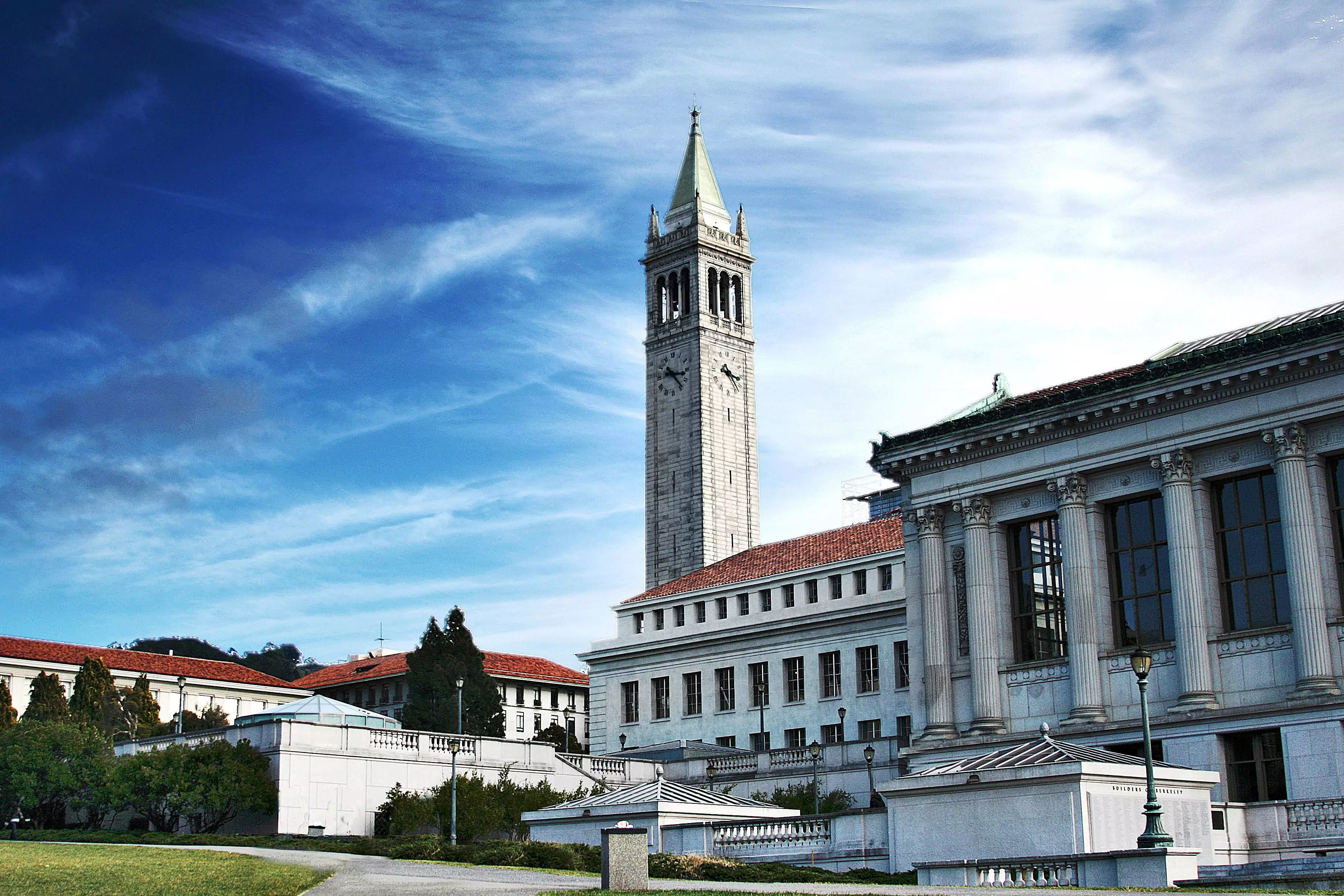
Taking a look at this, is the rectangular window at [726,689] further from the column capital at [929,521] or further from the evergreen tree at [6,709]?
the evergreen tree at [6,709]

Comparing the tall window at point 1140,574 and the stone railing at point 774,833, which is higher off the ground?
the tall window at point 1140,574

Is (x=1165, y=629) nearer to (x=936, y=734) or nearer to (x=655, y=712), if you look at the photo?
(x=936, y=734)

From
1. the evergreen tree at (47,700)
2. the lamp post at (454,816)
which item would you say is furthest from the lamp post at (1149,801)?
the evergreen tree at (47,700)

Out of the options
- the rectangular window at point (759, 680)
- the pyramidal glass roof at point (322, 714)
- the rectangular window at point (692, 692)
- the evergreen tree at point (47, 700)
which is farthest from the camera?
the rectangular window at point (692, 692)

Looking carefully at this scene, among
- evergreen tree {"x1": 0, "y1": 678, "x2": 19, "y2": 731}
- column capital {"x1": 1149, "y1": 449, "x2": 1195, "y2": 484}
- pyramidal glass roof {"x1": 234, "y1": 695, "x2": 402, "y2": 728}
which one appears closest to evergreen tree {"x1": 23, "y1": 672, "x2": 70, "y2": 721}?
evergreen tree {"x1": 0, "y1": 678, "x2": 19, "y2": 731}

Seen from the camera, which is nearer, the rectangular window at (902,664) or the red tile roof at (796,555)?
the rectangular window at (902,664)

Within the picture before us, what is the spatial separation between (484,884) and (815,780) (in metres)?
29.4

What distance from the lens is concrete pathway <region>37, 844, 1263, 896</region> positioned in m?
25.1

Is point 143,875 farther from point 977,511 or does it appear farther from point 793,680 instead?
point 793,680

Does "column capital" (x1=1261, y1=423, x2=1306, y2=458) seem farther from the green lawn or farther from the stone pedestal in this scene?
the green lawn

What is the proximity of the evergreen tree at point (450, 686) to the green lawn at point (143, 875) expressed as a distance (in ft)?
154

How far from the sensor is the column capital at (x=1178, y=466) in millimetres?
45938

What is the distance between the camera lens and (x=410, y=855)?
37.7 meters

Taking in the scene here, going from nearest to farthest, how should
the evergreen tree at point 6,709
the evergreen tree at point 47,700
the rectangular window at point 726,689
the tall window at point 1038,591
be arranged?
1. the tall window at point 1038,591
2. the rectangular window at point 726,689
3. the evergreen tree at point 47,700
4. the evergreen tree at point 6,709
